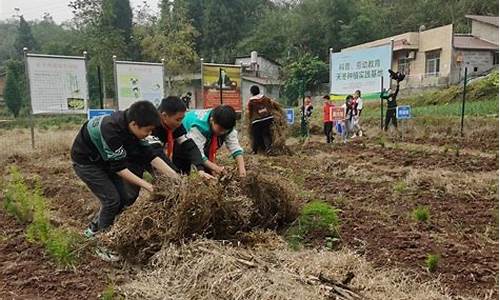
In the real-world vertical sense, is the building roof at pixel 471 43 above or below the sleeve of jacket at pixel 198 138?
above

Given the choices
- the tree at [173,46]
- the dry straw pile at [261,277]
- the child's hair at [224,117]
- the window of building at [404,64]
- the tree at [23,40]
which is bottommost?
the dry straw pile at [261,277]

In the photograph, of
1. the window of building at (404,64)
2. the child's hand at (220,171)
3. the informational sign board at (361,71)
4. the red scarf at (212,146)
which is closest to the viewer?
the child's hand at (220,171)

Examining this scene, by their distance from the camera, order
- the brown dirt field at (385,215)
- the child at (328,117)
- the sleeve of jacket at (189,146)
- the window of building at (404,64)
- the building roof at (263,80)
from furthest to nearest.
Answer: the building roof at (263,80) → the window of building at (404,64) → the child at (328,117) → the sleeve of jacket at (189,146) → the brown dirt field at (385,215)

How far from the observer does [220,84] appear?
13.5 m

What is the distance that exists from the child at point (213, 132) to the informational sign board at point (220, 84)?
8956mm

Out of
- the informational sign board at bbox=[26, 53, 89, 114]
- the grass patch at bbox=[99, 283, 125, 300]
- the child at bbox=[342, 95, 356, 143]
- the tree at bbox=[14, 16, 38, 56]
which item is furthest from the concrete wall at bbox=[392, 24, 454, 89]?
the tree at bbox=[14, 16, 38, 56]

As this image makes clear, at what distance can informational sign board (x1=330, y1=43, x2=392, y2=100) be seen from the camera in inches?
569

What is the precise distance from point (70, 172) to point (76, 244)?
530 centimetres

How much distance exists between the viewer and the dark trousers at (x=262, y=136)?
414 inches

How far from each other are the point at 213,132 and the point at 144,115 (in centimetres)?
90

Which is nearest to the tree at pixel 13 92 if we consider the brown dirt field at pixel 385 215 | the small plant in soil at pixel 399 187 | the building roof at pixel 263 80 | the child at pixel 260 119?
the building roof at pixel 263 80

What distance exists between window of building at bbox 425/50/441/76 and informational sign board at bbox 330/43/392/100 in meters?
20.6

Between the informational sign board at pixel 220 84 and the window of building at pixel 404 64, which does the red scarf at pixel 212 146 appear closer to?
the informational sign board at pixel 220 84

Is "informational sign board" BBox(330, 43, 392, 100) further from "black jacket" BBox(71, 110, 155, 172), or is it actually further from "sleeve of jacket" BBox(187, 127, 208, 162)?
"black jacket" BBox(71, 110, 155, 172)
